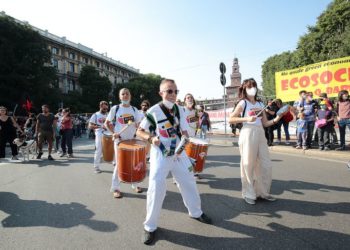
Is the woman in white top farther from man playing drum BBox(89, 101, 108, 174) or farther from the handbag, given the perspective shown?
the handbag

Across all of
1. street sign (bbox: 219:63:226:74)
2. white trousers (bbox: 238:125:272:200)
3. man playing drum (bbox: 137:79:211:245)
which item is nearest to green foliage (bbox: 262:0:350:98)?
street sign (bbox: 219:63:226:74)

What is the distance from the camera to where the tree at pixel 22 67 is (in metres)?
35.4

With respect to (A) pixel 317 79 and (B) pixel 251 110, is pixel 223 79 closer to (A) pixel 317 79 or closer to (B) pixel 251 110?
(A) pixel 317 79

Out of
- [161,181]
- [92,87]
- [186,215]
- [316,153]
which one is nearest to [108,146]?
[186,215]

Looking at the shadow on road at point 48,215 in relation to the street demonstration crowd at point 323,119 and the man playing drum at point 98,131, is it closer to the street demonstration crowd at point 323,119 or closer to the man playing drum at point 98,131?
the man playing drum at point 98,131

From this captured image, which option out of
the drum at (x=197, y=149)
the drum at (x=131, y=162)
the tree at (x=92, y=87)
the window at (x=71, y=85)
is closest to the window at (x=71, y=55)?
the window at (x=71, y=85)

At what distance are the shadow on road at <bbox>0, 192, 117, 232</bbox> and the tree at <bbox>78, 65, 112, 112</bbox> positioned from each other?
181 feet

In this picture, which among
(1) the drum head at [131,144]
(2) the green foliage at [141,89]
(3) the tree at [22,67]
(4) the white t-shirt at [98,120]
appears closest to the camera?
(1) the drum head at [131,144]

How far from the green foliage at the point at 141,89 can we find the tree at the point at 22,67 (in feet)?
94.4

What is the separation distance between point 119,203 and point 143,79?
7109 cm

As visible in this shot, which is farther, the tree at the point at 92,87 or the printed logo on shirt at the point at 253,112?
the tree at the point at 92,87

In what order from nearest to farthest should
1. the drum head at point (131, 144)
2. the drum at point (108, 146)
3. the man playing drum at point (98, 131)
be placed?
the drum head at point (131, 144), the drum at point (108, 146), the man playing drum at point (98, 131)

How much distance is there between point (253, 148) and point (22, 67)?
3942 cm

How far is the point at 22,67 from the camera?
37.2 metres
